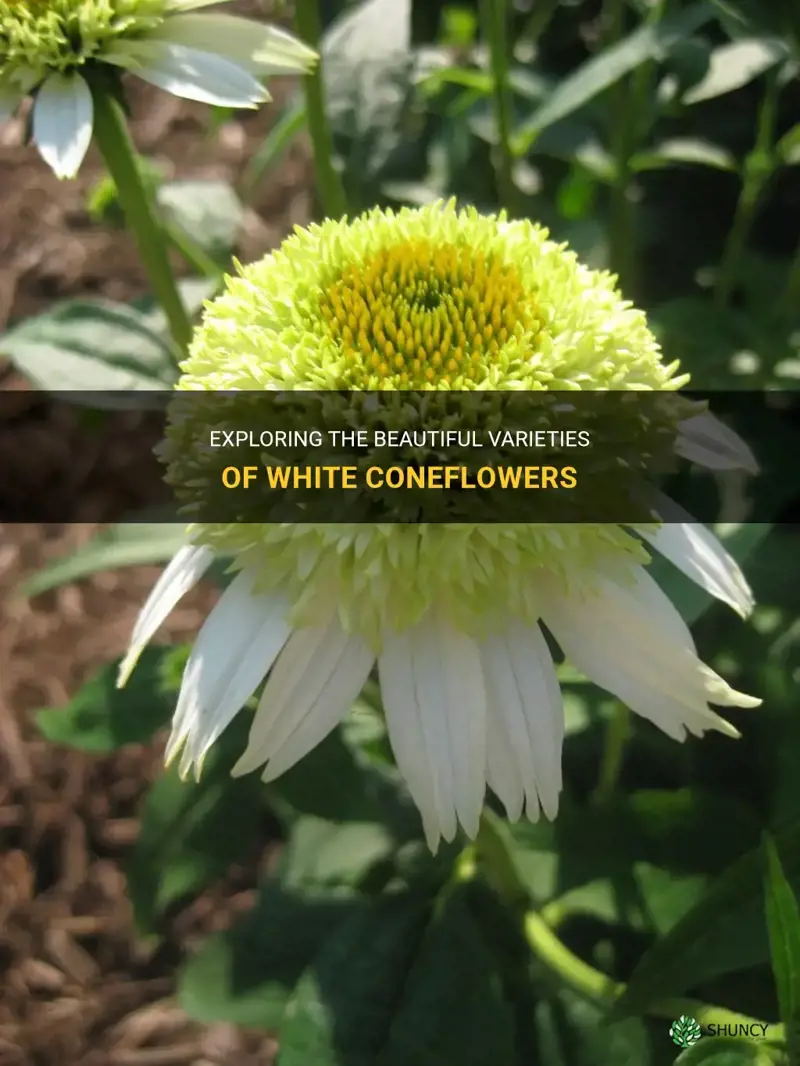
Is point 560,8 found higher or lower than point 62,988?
higher

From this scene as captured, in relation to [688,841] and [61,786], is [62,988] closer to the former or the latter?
[61,786]

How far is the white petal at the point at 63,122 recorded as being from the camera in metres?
0.47

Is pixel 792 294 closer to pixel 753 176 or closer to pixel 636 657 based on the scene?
pixel 753 176

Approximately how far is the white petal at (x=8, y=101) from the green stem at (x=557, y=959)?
437 millimetres

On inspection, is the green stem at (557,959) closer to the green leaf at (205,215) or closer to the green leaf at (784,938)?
the green leaf at (784,938)

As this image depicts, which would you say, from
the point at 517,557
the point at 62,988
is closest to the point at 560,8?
Result: the point at 517,557

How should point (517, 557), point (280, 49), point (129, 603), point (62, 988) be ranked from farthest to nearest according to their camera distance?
point (129, 603) < point (62, 988) < point (280, 49) < point (517, 557)

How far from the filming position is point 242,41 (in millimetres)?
520

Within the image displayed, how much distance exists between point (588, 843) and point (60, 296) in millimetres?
1012

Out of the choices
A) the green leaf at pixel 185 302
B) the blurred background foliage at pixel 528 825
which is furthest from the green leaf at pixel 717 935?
the green leaf at pixel 185 302

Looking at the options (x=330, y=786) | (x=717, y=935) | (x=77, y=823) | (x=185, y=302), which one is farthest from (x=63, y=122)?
(x=77, y=823)

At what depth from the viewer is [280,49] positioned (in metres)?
0.52

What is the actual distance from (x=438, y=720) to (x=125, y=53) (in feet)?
1.22

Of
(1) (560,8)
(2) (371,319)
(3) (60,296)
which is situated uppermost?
(1) (560,8)
